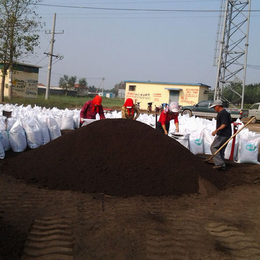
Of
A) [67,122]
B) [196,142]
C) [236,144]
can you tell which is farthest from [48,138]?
[236,144]

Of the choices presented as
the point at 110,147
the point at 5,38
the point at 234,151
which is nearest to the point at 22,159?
the point at 110,147

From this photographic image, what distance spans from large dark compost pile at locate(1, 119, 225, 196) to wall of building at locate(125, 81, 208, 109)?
78.7ft

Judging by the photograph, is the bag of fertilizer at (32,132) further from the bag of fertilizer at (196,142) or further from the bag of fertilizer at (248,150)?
the bag of fertilizer at (248,150)

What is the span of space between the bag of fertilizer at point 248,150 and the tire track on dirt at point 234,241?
3.96 metres

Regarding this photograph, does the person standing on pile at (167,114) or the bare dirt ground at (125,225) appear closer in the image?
the bare dirt ground at (125,225)

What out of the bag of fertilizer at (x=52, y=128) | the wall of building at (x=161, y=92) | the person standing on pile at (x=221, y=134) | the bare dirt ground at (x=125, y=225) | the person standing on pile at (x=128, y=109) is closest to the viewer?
the bare dirt ground at (x=125, y=225)

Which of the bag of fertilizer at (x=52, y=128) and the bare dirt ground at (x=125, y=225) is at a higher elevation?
the bag of fertilizer at (x=52, y=128)

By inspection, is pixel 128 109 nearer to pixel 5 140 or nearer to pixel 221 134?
pixel 221 134

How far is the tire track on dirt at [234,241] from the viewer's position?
9.58 feet

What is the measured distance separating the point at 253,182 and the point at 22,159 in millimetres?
4163

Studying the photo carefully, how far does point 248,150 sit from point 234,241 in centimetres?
442

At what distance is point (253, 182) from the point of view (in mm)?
5531

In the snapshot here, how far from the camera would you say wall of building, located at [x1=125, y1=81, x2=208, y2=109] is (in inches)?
1168

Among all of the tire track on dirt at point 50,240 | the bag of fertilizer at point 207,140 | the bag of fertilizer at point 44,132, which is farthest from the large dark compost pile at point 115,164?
the bag of fertilizer at point 207,140
